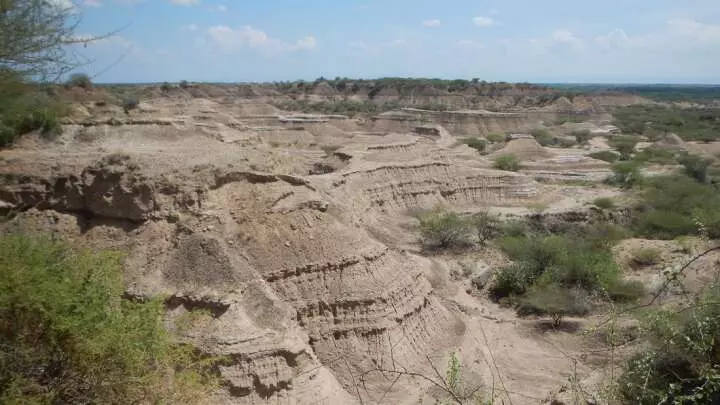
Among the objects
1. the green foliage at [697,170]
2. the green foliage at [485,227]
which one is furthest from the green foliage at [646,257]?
the green foliage at [697,170]

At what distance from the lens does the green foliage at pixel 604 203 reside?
96.3 ft

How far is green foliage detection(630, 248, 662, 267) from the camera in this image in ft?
72.5

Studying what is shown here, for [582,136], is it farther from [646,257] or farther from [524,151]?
[646,257]

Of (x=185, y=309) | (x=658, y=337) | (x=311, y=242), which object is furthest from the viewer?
(x=311, y=242)

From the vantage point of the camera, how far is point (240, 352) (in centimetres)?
1079

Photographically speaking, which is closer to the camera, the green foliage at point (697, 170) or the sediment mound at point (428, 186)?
the sediment mound at point (428, 186)

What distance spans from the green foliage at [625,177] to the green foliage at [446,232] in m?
16.3

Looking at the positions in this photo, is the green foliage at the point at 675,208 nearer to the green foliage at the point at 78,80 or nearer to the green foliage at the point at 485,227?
the green foliage at the point at 485,227

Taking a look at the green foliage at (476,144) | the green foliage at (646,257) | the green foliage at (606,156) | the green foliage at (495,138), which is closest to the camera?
the green foliage at (646,257)

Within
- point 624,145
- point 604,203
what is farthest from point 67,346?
point 624,145

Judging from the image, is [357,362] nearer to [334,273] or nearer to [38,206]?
[334,273]

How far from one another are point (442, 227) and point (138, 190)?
48.0 feet

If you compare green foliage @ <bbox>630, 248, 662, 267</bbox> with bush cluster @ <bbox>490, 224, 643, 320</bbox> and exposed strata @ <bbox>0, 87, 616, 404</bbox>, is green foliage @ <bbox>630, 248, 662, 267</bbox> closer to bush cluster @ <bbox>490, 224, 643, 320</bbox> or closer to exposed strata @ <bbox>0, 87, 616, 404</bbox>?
bush cluster @ <bbox>490, 224, 643, 320</bbox>

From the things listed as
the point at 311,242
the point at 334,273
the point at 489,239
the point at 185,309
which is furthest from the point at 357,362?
the point at 489,239
